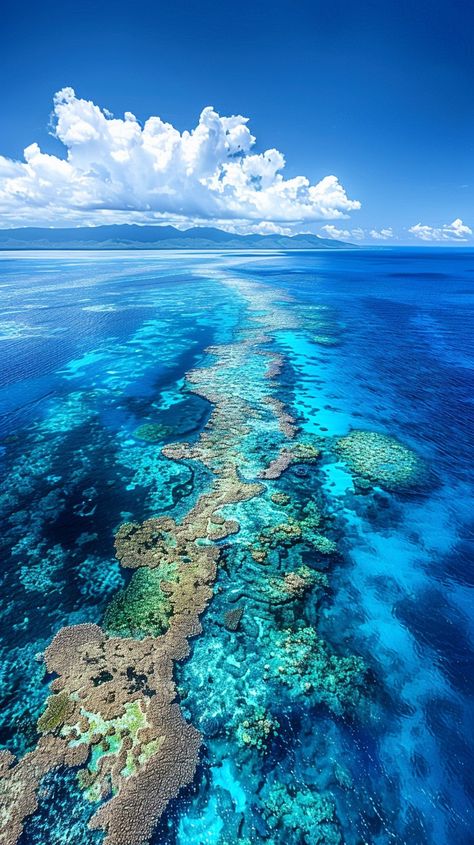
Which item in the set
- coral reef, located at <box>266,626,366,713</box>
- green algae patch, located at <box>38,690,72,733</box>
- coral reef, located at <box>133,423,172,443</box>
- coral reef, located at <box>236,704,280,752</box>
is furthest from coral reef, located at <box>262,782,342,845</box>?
coral reef, located at <box>133,423,172,443</box>

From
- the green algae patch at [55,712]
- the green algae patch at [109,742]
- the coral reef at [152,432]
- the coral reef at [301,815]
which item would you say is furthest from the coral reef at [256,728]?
the coral reef at [152,432]

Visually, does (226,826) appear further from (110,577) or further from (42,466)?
(42,466)

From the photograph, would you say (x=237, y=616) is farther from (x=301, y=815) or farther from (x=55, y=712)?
(x=55, y=712)

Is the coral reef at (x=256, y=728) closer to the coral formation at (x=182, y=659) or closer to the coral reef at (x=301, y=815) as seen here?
the coral formation at (x=182, y=659)

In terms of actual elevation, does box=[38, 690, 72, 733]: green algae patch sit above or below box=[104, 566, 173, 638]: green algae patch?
below

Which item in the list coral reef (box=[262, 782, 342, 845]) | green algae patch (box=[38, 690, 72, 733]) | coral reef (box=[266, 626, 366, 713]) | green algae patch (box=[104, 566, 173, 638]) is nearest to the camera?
coral reef (box=[262, 782, 342, 845])

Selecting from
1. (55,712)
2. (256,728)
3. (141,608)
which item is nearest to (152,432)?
(141,608)

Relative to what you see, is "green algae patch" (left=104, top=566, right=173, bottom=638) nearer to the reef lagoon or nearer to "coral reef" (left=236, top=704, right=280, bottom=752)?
the reef lagoon

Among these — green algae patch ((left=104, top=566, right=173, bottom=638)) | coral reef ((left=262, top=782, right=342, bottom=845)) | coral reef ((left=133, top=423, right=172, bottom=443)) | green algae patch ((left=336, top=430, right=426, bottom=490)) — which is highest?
green algae patch ((left=336, top=430, right=426, bottom=490))
